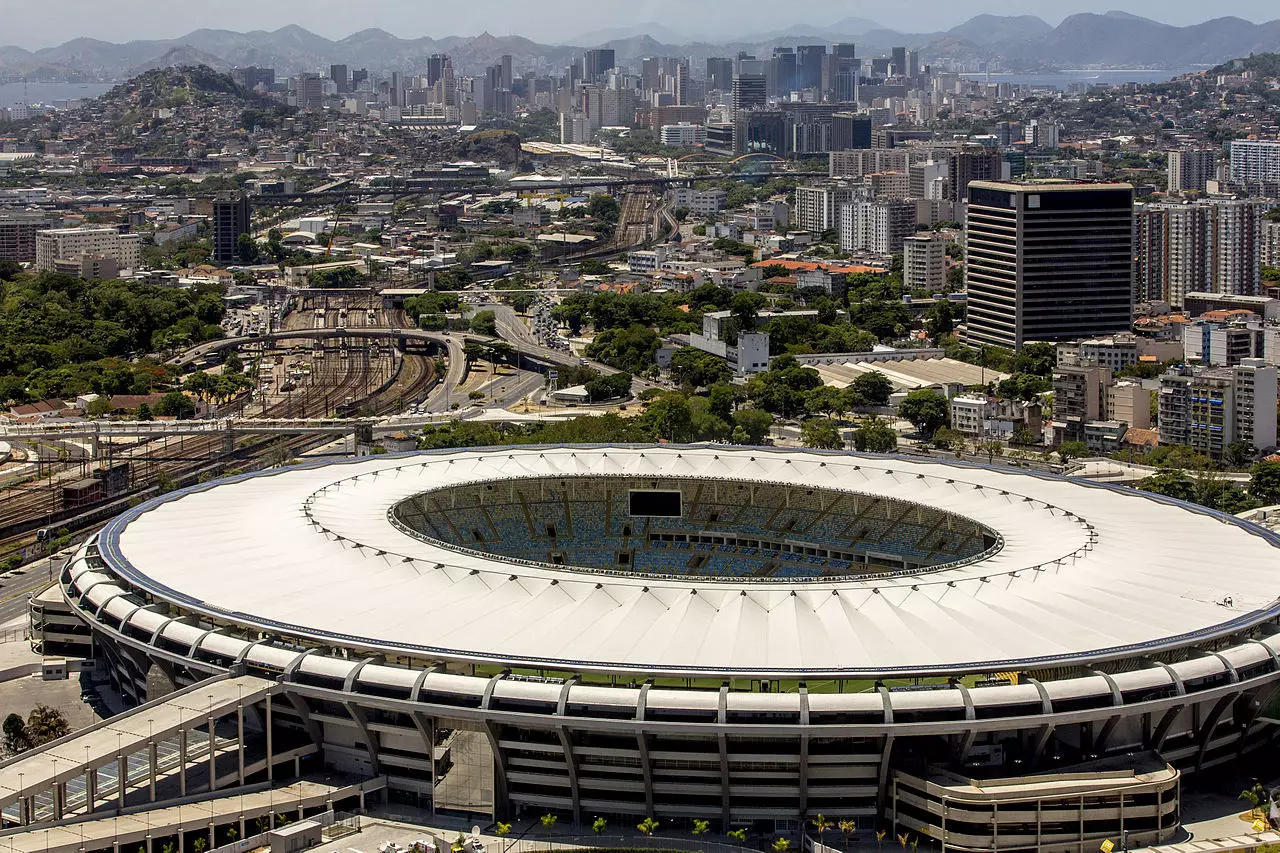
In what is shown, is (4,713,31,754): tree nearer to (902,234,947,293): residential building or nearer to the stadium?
the stadium

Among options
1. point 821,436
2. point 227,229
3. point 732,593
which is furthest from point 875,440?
point 227,229

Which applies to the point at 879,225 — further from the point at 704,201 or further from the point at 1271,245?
the point at 704,201

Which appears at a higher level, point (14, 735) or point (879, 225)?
point (879, 225)

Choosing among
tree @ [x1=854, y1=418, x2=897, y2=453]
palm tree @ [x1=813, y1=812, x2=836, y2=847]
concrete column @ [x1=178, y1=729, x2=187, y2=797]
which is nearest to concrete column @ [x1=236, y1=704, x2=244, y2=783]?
concrete column @ [x1=178, y1=729, x2=187, y2=797]

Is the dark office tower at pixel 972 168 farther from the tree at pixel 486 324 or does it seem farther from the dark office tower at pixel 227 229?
the tree at pixel 486 324

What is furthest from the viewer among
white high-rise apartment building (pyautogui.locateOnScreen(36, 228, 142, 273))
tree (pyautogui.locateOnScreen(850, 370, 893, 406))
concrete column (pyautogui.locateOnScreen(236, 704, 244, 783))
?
white high-rise apartment building (pyautogui.locateOnScreen(36, 228, 142, 273))

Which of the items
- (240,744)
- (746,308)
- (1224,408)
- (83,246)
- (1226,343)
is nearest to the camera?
(240,744)

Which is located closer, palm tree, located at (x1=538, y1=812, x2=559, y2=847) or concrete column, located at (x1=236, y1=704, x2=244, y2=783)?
palm tree, located at (x1=538, y1=812, x2=559, y2=847)
